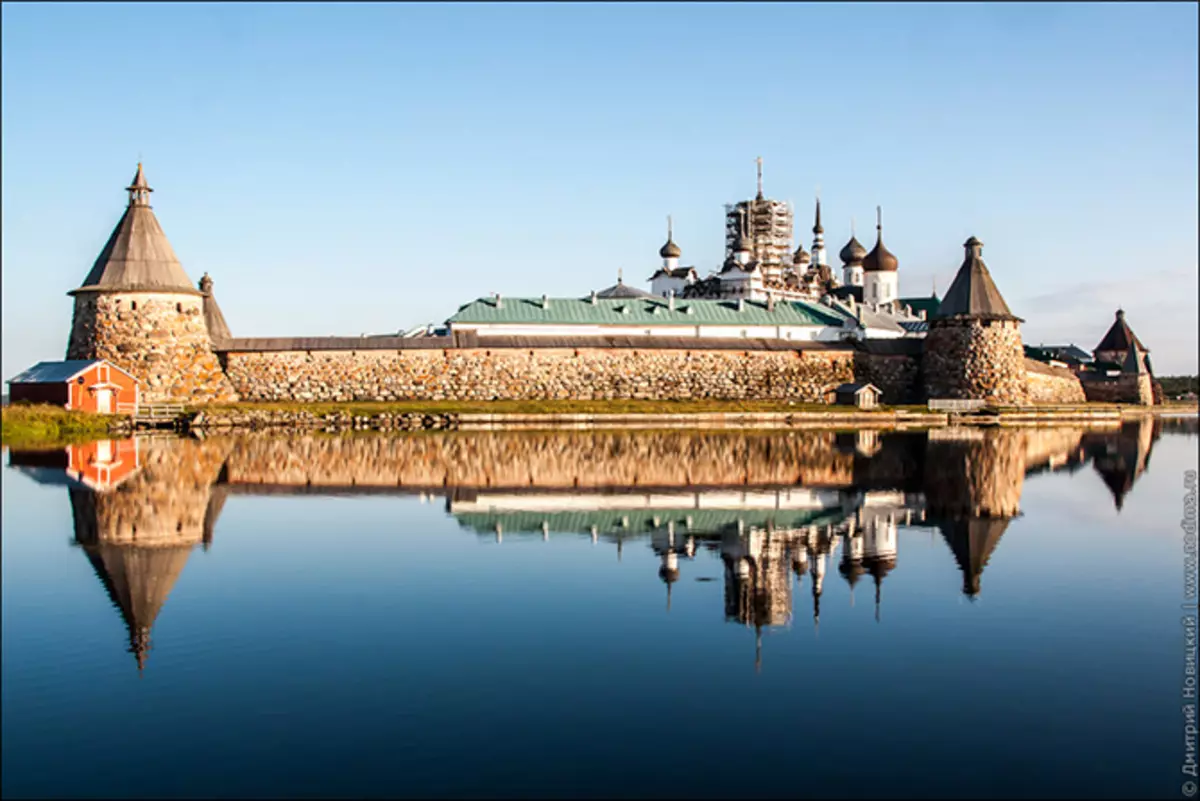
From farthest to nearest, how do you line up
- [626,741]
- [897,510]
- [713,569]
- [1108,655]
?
[897,510]
[713,569]
[1108,655]
[626,741]

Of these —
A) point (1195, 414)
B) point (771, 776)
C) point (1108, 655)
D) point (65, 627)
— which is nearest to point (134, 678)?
point (65, 627)

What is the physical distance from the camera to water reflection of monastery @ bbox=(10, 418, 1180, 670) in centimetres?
1141

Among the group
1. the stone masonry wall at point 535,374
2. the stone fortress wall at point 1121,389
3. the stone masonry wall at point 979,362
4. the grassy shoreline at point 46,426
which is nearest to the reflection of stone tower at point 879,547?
the grassy shoreline at point 46,426

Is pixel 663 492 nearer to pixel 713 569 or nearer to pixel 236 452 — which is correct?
pixel 713 569

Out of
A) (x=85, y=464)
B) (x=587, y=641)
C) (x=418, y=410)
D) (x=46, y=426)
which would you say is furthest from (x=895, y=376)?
(x=587, y=641)

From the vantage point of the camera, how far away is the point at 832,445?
1071 inches

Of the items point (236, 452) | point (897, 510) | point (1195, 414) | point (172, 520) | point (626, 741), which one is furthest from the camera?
point (1195, 414)

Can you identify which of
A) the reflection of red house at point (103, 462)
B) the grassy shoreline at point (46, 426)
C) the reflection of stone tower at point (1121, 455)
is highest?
the grassy shoreline at point (46, 426)

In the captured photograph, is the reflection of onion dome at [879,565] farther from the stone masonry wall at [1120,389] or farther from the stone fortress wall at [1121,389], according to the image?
the stone masonry wall at [1120,389]

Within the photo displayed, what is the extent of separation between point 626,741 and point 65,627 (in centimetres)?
463

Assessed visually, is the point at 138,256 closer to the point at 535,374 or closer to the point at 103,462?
the point at 535,374

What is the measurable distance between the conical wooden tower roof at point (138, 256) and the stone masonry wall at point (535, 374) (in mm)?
4063

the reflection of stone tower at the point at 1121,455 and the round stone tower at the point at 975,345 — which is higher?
the round stone tower at the point at 975,345

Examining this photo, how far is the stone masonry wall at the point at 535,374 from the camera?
4009 cm
